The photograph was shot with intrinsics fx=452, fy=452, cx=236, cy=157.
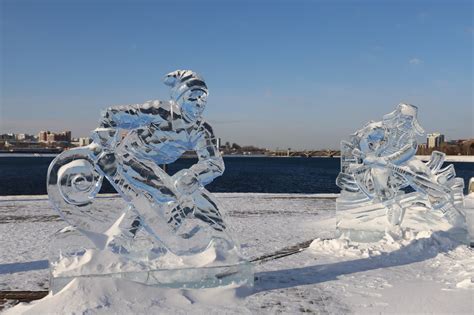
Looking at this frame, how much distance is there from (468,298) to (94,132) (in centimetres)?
503

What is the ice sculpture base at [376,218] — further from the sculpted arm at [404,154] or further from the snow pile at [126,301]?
the snow pile at [126,301]

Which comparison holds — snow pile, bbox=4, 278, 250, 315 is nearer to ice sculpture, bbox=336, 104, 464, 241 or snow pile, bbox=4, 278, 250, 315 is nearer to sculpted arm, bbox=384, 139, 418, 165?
ice sculpture, bbox=336, 104, 464, 241

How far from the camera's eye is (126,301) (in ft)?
16.7

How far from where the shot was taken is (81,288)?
16.7 feet

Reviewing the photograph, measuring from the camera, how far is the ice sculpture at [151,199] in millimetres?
5559

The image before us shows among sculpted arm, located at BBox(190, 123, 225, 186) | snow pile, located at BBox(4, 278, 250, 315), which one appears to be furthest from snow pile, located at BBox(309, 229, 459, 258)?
sculpted arm, located at BBox(190, 123, 225, 186)

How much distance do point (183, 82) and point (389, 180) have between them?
5488mm

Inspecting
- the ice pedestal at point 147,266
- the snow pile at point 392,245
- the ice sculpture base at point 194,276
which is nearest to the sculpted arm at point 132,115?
the ice pedestal at point 147,266

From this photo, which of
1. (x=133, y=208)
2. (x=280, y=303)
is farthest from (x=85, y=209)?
(x=280, y=303)

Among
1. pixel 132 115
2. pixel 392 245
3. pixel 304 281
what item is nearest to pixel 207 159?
pixel 132 115

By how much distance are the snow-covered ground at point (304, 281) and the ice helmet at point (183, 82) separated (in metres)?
1.67

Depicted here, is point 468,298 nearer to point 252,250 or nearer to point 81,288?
point 252,250

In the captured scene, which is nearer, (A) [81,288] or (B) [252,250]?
(A) [81,288]

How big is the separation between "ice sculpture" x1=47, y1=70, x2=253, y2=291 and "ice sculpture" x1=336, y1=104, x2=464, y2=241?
4.30 m
